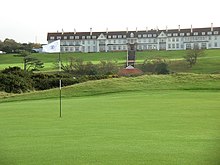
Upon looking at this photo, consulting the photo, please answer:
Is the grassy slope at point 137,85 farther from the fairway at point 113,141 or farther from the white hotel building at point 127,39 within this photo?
the white hotel building at point 127,39

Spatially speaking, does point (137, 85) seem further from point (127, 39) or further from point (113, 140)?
point (127, 39)

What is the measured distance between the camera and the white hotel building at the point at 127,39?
142 meters

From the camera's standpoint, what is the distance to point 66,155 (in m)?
8.32

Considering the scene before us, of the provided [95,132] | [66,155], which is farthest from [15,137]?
[66,155]


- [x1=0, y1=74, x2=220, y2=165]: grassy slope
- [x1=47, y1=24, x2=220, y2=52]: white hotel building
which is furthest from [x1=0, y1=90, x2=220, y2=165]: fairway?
[x1=47, y1=24, x2=220, y2=52]: white hotel building

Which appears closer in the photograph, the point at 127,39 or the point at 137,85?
the point at 137,85

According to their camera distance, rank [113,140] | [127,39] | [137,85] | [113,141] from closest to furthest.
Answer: [113,141], [113,140], [137,85], [127,39]

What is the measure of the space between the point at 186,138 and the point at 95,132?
2.41 meters

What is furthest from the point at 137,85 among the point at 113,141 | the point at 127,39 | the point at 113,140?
the point at 127,39

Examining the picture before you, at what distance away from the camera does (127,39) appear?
14725 centimetres

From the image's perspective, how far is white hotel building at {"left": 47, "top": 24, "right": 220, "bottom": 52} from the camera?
14225cm

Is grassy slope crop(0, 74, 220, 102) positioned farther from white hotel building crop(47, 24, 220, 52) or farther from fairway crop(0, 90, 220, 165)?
white hotel building crop(47, 24, 220, 52)

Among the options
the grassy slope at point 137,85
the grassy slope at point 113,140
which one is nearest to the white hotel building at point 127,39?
the grassy slope at point 137,85

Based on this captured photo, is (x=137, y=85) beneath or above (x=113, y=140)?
beneath
